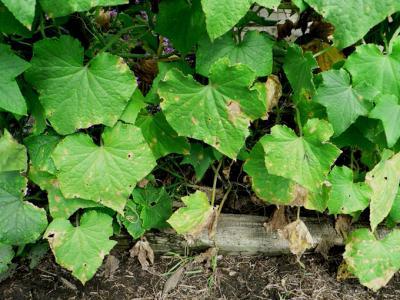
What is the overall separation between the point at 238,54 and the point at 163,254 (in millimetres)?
874

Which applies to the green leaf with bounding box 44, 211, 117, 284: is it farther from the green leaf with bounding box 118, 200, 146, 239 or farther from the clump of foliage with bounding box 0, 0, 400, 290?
the green leaf with bounding box 118, 200, 146, 239

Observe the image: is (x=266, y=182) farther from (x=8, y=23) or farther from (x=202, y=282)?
(x=8, y=23)

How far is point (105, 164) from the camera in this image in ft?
5.04

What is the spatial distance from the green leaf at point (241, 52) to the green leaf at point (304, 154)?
216 millimetres

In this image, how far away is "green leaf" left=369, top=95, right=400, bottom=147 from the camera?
59.6 inches

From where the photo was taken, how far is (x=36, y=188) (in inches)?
74.1

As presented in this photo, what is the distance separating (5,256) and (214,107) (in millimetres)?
946

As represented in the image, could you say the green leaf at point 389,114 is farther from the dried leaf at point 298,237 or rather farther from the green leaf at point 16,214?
the green leaf at point 16,214

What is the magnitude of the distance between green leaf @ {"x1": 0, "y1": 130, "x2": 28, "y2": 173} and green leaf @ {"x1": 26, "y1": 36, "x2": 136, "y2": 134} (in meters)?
0.16

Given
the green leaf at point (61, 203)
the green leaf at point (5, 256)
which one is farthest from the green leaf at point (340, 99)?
the green leaf at point (5, 256)

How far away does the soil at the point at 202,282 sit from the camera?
6.02ft

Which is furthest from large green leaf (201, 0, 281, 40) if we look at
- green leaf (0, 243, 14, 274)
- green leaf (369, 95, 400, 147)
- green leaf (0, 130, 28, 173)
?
green leaf (0, 243, 14, 274)

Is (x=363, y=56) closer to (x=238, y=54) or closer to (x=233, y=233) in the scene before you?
(x=238, y=54)

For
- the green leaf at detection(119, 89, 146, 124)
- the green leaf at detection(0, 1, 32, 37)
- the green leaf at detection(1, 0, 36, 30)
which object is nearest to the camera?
the green leaf at detection(1, 0, 36, 30)
